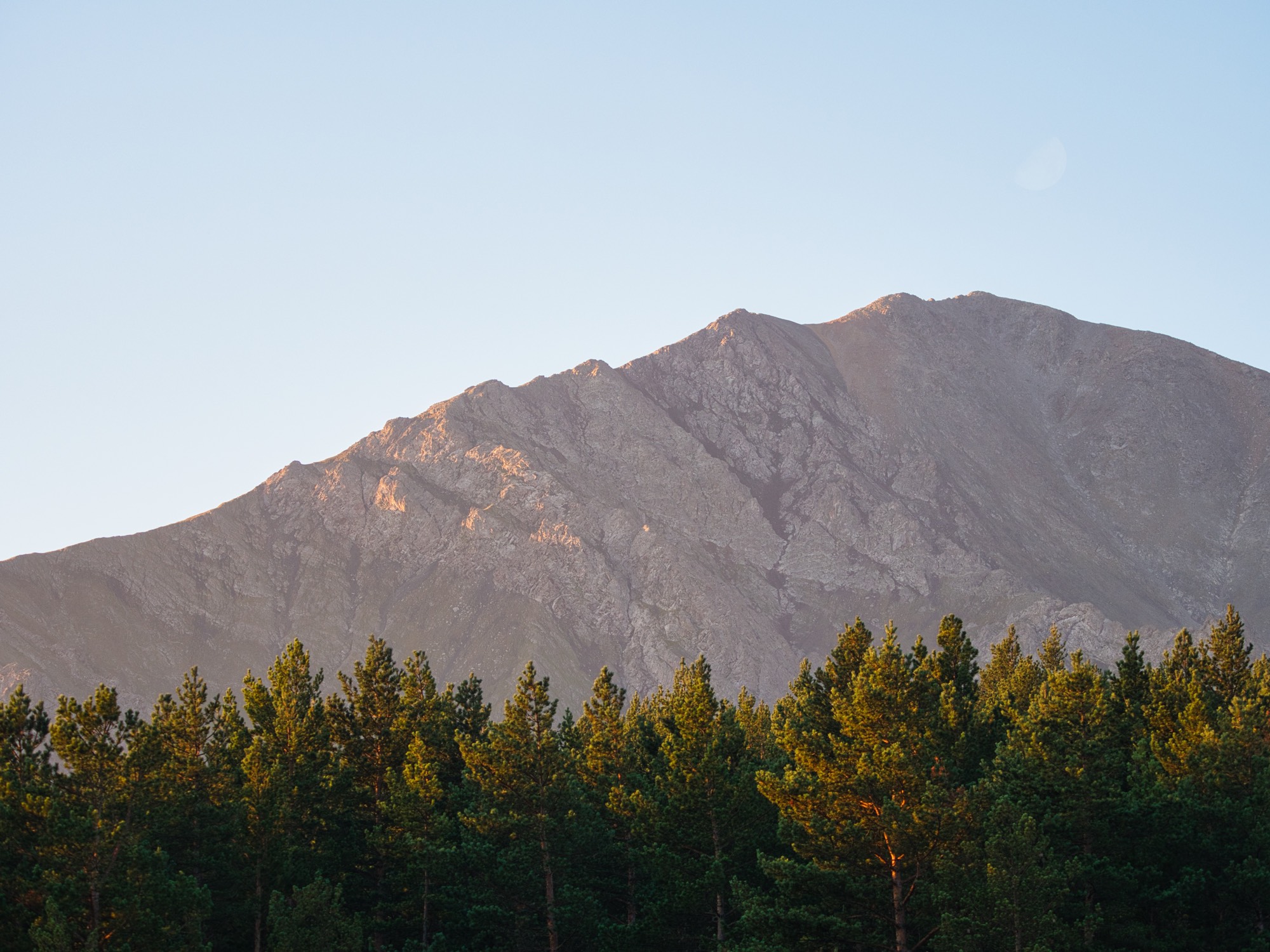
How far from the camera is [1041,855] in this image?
4594cm

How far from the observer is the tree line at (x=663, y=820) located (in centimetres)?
4347

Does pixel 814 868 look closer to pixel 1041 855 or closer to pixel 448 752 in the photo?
pixel 1041 855

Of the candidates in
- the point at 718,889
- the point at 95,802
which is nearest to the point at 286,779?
the point at 95,802

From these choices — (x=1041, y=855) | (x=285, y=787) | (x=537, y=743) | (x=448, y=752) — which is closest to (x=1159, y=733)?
(x=1041, y=855)

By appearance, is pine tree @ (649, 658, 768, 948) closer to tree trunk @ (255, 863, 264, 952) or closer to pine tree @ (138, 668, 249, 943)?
tree trunk @ (255, 863, 264, 952)

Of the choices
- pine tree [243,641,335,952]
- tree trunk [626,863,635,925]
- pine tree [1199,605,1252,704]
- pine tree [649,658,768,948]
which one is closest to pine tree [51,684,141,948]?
pine tree [243,641,335,952]

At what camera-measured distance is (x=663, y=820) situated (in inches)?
2080

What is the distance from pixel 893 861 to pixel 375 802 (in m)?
27.7

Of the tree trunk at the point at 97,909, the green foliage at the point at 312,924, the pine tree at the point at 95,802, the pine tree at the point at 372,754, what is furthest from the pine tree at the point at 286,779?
the tree trunk at the point at 97,909

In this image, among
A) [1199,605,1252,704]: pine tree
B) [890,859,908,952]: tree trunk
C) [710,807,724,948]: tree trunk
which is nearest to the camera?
[890,859,908,952]: tree trunk

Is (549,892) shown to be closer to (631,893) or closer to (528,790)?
(528,790)

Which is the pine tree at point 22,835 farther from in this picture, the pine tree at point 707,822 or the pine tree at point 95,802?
the pine tree at point 707,822

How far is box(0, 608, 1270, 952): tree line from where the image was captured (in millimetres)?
43469

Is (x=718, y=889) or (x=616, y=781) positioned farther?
(x=616, y=781)
